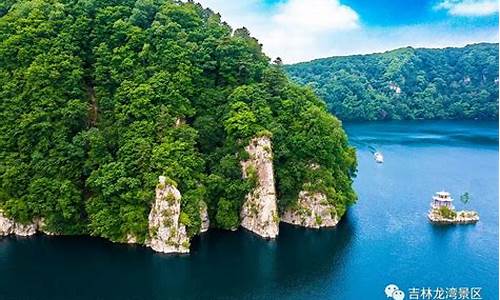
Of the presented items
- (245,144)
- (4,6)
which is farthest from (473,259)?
(4,6)

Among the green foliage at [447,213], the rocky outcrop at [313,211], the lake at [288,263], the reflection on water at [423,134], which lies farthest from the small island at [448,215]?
the reflection on water at [423,134]

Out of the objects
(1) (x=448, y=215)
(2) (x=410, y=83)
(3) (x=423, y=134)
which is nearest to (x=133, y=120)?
(1) (x=448, y=215)

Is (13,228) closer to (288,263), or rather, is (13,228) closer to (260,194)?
(260,194)

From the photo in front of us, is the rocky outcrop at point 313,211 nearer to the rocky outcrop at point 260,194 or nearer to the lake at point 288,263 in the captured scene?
the lake at point 288,263

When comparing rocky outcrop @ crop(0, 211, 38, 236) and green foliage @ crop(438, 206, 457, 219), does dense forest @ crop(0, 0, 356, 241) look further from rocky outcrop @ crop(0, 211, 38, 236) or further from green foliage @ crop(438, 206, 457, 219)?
Answer: green foliage @ crop(438, 206, 457, 219)

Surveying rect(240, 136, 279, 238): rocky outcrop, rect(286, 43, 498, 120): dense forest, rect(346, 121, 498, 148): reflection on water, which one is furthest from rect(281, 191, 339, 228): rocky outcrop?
rect(286, 43, 498, 120): dense forest
